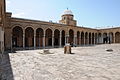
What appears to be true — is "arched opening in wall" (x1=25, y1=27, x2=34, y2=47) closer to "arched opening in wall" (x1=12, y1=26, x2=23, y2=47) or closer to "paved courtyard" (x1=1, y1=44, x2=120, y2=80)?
"arched opening in wall" (x1=12, y1=26, x2=23, y2=47)

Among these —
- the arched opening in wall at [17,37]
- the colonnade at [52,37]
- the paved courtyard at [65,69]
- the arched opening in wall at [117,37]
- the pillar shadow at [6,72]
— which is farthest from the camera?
the arched opening in wall at [117,37]

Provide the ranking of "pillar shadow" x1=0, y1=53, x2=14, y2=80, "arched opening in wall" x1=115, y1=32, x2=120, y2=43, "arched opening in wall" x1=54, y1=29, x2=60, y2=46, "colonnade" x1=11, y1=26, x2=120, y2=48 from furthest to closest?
"arched opening in wall" x1=115, y1=32, x2=120, y2=43, "arched opening in wall" x1=54, y1=29, x2=60, y2=46, "colonnade" x1=11, y1=26, x2=120, y2=48, "pillar shadow" x1=0, y1=53, x2=14, y2=80

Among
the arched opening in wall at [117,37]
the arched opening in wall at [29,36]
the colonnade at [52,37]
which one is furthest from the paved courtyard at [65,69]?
the arched opening in wall at [117,37]

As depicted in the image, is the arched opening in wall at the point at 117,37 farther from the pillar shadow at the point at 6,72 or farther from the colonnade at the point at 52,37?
the pillar shadow at the point at 6,72

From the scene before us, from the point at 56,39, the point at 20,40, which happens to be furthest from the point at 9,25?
the point at 56,39

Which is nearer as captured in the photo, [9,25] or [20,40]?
[9,25]

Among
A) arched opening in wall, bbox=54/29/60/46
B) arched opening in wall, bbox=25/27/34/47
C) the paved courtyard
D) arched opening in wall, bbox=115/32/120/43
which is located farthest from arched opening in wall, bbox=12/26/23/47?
arched opening in wall, bbox=115/32/120/43

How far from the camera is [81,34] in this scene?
3762cm

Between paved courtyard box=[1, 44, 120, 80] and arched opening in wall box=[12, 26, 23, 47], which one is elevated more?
arched opening in wall box=[12, 26, 23, 47]

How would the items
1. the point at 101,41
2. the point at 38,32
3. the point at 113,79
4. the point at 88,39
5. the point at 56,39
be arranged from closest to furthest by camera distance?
the point at 113,79 < the point at 38,32 < the point at 56,39 < the point at 88,39 < the point at 101,41

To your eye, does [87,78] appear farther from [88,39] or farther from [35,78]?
[88,39]

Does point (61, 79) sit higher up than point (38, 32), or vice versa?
point (38, 32)

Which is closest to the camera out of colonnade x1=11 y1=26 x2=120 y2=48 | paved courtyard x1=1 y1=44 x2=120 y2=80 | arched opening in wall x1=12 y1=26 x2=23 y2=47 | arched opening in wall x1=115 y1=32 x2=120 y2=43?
paved courtyard x1=1 y1=44 x2=120 y2=80

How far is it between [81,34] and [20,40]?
1782cm
